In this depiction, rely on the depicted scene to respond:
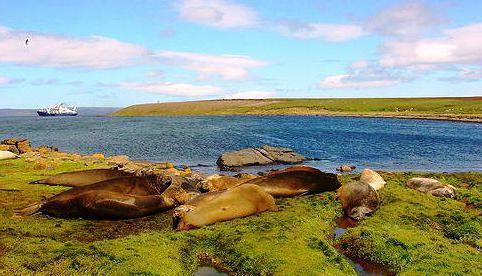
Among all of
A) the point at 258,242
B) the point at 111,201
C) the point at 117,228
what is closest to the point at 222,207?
the point at 258,242

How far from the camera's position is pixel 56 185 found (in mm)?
26656

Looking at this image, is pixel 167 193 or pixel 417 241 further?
pixel 167 193

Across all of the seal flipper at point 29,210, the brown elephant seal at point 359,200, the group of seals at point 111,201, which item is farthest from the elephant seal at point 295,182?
the seal flipper at point 29,210

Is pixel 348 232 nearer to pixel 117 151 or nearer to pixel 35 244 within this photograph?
pixel 35 244

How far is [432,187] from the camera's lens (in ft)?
91.8

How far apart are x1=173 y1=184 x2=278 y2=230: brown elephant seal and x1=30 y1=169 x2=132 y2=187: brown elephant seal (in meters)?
7.18

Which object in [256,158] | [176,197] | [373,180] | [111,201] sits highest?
[111,201]

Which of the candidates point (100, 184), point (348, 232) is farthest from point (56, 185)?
point (348, 232)

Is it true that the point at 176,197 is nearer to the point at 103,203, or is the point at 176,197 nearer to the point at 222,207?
the point at 222,207

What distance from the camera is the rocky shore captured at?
1493 centimetres

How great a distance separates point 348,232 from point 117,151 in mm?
56278

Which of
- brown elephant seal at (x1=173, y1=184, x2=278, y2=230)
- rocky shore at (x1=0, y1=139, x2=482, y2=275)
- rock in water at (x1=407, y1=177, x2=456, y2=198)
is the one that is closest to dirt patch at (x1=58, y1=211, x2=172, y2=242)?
rocky shore at (x1=0, y1=139, x2=482, y2=275)

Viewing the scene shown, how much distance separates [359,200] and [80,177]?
56.9 ft

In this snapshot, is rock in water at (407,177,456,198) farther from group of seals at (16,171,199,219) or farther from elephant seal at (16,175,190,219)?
elephant seal at (16,175,190,219)
